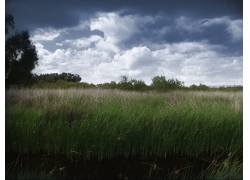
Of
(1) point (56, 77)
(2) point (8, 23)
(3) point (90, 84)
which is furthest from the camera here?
(3) point (90, 84)

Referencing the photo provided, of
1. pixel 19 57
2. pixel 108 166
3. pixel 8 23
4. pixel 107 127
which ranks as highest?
pixel 8 23

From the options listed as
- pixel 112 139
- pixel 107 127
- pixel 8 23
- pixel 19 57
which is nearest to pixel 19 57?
pixel 19 57

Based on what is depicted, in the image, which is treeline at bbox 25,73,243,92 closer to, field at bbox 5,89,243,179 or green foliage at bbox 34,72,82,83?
green foliage at bbox 34,72,82,83

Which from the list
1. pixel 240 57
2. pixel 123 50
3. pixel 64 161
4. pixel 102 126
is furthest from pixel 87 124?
pixel 240 57

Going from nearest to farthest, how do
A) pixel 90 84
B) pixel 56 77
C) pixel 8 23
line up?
pixel 8 23
pixel 56 77
pixel 90 84

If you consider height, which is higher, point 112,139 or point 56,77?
point 56,77

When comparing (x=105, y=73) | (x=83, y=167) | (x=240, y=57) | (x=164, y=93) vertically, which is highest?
(x=240, y=57)

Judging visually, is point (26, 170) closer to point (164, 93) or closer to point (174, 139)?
point (174, 139)

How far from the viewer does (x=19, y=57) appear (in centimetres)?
200

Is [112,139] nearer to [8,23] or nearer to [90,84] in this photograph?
[90,84]

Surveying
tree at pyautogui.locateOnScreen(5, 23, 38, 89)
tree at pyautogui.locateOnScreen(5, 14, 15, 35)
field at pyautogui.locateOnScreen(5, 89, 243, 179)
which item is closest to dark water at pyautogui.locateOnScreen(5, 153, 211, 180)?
field at pyautogui.locateOnScreen(5, 89, 243, 179)

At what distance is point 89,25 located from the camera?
2053mm

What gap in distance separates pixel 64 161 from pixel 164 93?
5.69 feet

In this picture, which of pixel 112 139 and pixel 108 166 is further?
pixel 112 139
